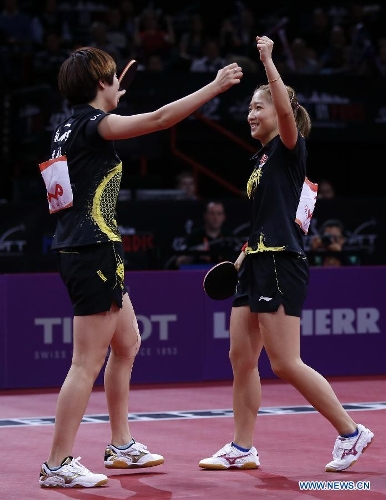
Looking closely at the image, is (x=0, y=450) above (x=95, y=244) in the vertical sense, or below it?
below

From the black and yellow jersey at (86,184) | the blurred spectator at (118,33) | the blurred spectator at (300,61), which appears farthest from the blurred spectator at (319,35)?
the black and yellow jersey at (86,184)

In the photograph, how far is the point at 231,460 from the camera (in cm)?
553

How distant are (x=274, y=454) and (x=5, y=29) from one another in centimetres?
1014

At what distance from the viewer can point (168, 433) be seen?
6.82m

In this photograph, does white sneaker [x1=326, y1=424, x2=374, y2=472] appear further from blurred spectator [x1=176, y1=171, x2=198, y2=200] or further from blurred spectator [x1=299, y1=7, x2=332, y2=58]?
blurred spectator [x1=299, y1=7, x2=332, y2=58]

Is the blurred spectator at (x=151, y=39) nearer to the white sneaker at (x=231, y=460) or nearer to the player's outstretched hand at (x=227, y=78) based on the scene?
the white sneaker at (x=231, y=460)

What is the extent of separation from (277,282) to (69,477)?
4.39 ft

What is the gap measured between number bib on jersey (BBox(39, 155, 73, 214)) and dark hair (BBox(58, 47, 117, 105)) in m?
0.33

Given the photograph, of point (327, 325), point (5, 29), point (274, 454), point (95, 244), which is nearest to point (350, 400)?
point (327, 325)

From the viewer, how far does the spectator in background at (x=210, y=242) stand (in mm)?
10797

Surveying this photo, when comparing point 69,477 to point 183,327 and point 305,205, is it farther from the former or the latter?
point 183,327

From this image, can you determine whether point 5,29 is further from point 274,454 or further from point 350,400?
point 274,454

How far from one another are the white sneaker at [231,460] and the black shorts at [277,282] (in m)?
0.75

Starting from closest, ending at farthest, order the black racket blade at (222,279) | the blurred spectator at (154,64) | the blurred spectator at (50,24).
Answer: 1. the black racket blade at (222,279)
2. the blurred spectator at (154,64)
3. the blurred spectator at (50,24)
